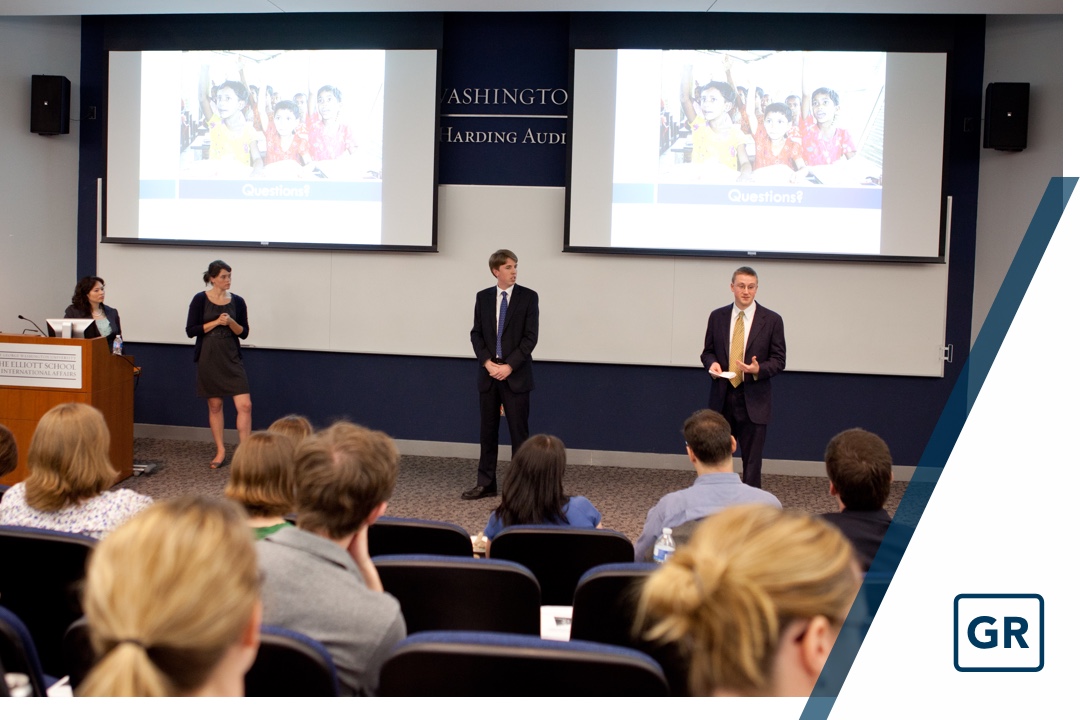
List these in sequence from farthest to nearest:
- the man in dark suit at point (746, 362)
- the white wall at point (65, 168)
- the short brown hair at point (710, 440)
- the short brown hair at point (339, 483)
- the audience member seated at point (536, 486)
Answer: the white wall at point (65, 168) → the man in dark suit at point (746, 362) → the short brown hair at point (710, 440) → the audience member seated at point (536, 486) → the short brown hair at point (339, 483)

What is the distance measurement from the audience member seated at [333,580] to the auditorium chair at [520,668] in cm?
19

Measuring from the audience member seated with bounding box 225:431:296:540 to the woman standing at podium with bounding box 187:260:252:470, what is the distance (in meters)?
4.49

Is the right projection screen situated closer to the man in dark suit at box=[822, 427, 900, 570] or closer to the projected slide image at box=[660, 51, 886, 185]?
the projected slide image at box=[660, 51, 886, 185]

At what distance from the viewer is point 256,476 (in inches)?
91.7

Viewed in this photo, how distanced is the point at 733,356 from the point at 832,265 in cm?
184

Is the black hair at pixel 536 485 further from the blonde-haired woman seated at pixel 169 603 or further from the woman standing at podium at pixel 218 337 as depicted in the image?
the woman standing at podium at pixel 218 337

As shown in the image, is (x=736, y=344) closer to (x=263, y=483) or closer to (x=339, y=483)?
(x=263, y=483)

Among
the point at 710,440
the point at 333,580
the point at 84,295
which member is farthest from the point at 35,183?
the point at 333,580

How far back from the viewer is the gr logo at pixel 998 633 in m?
1.59

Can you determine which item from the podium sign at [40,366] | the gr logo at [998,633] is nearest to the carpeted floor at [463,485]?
the podium sign at [40,366]

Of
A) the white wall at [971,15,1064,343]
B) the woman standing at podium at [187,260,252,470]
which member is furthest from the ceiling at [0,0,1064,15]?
the woman standing at podium at [187,260,252,470]

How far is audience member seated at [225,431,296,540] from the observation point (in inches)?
91.8

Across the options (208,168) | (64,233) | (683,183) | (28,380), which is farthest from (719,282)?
(64,233)

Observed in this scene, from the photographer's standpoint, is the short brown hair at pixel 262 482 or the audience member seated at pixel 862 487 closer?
the short brown hair at pixel 262 482
